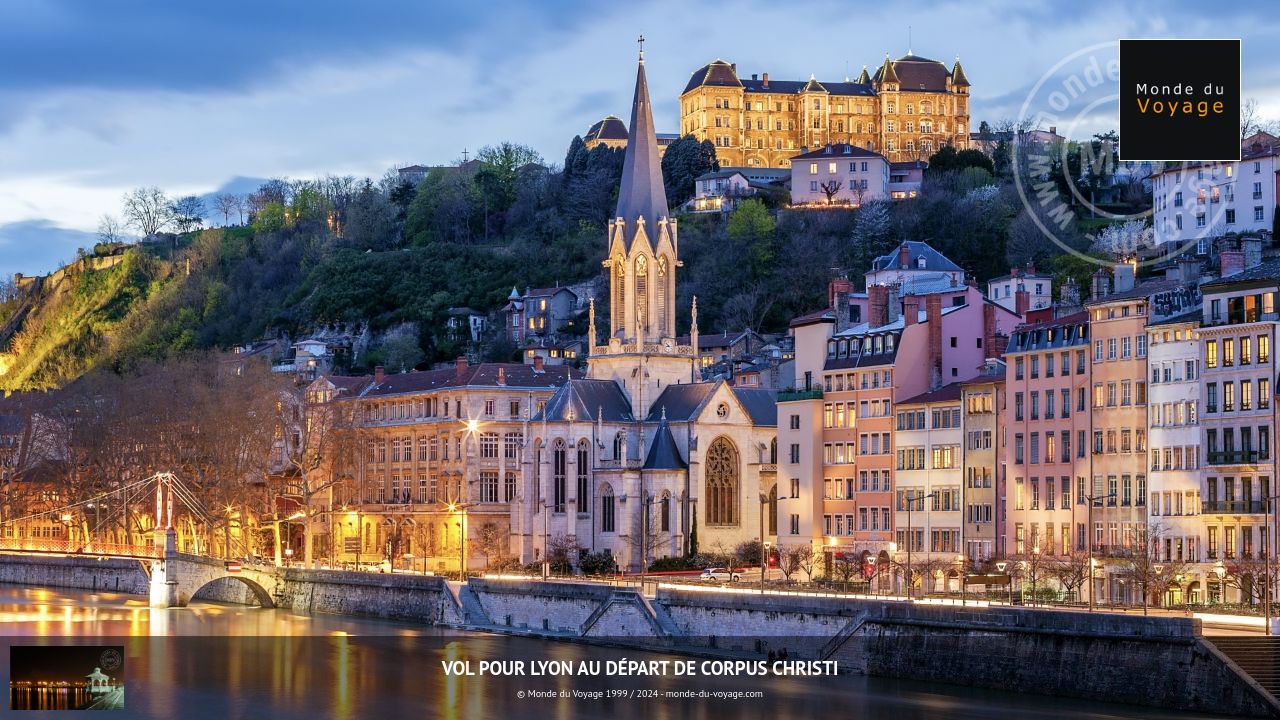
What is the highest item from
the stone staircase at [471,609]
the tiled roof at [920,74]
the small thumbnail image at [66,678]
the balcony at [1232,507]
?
the tiled roof at [920,74]

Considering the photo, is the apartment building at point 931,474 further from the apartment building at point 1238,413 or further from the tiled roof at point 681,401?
the tiled roof at point 681,401

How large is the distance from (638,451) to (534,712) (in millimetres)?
41436

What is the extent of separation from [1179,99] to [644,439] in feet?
168

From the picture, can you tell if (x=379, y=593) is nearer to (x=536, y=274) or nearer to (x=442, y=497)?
(x=442, y=497)

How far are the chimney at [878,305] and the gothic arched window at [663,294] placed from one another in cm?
1158

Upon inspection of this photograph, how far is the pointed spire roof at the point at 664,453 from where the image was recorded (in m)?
101

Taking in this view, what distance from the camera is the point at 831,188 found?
15888 cm

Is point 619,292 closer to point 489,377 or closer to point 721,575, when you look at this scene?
point 489,377

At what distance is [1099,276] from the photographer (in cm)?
9256

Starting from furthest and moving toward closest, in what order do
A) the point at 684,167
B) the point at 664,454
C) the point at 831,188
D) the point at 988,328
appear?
the point at 684,167, the point at 831,188, the point at 664,454, the point at 988,328

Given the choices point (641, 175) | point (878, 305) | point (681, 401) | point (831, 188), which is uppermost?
point (831, 188)

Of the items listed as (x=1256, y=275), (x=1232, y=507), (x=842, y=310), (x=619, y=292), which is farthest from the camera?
(x=619, y=292)

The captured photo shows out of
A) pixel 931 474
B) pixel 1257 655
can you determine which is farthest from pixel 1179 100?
pixel 931 474

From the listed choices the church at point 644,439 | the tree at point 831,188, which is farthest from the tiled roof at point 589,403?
the tree at point 831,188
